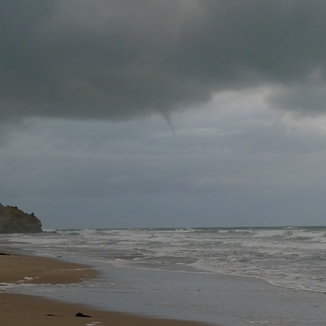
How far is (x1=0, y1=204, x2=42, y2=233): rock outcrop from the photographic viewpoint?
9950 centimetres

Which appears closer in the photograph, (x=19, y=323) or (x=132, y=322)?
(x=19, y=323)

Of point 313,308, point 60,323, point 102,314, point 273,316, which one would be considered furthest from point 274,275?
point 60,323

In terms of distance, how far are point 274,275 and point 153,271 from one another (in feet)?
13.6

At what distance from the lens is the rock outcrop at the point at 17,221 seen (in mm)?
99500

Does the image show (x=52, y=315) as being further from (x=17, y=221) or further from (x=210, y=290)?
(x=17, y=221)

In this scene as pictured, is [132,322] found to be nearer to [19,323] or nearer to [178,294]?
[19,323]

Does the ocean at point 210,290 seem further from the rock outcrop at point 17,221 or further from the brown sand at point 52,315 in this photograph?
the rock outcrop at point 17,221

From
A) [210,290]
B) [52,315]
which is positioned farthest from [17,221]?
[52,315]

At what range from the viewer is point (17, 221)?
338 feet

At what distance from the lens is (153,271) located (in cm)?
1895

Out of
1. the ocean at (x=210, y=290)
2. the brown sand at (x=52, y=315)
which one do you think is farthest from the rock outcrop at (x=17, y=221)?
the brown sand at (x=52, y=315)

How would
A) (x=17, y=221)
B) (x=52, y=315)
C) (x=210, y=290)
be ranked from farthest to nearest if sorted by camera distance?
(x=17, y=221)
(x=210, y=290)
(x=52, y=315)

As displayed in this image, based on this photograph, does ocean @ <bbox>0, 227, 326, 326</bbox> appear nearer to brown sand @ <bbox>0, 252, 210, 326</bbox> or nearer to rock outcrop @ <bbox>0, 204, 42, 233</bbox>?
brown sand @ <bbox>0, 252, 210, 326</bbox>

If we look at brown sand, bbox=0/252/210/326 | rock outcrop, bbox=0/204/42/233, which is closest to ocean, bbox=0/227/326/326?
brown sand, bbox=0/252/210/326
